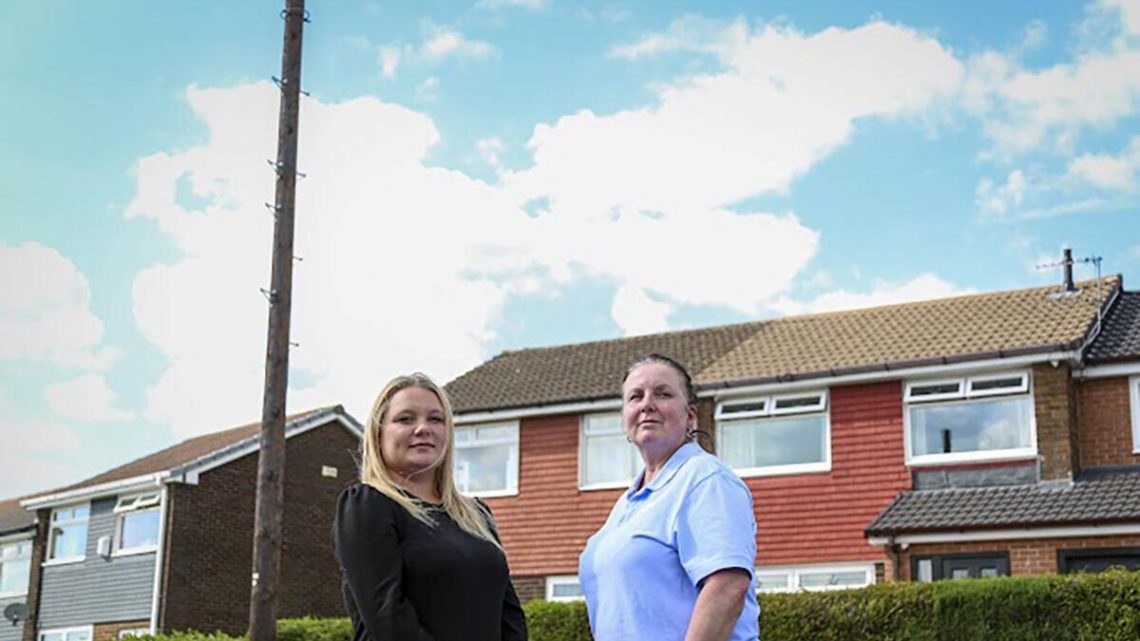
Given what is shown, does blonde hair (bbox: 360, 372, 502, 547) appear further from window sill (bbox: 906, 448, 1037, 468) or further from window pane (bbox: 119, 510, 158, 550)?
window pane (bbox: 119, 510, 158, 550)

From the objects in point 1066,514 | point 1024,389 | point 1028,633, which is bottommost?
point 1028,633

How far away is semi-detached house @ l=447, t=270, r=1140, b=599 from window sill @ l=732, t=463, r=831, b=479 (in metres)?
0.02

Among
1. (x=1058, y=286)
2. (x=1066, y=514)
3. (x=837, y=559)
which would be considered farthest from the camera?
(x=1058, y=286)

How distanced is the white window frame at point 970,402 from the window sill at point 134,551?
1630cm

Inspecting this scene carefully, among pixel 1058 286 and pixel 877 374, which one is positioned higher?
pixel 1058 286

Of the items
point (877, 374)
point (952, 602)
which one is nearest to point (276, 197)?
point (952, 602)

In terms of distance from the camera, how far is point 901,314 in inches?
968

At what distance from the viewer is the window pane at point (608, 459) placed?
24391 mm

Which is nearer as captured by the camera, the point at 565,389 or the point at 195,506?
the point at 565,389

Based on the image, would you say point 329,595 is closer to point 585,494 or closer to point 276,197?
point 585,494

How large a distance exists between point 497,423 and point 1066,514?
33.3 feet

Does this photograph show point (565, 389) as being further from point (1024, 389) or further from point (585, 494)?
point (1024, 389)

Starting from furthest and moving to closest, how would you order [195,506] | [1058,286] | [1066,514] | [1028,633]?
[195,506]
[1058,286]
[1066,514]
[1028,633]

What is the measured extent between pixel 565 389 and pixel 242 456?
387 inches
